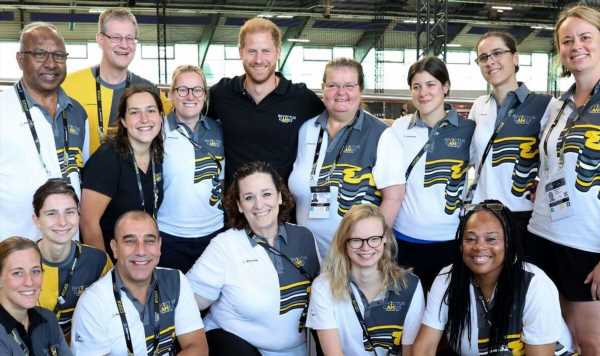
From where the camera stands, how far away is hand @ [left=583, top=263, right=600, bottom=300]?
272 cm

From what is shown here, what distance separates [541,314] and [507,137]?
35.3 inches

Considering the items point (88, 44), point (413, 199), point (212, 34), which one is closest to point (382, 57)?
point (212, 34)

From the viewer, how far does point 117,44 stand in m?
3.47

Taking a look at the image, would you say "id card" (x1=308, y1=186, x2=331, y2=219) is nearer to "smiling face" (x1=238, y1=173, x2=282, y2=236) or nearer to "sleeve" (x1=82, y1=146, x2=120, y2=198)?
"smiling face" (x1=238, y1=173, x2=282, y2=236)

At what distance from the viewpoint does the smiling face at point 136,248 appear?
2.76 metres

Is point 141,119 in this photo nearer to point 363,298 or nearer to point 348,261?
point 348,261

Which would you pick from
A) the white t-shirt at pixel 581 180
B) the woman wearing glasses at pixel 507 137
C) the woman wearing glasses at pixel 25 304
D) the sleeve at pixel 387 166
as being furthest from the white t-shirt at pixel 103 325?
the white t-shirt at pixel 581 180

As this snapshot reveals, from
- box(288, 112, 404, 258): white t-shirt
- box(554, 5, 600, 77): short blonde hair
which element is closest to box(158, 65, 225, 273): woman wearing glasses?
box(288, 112, 404, 258): white t-shirt

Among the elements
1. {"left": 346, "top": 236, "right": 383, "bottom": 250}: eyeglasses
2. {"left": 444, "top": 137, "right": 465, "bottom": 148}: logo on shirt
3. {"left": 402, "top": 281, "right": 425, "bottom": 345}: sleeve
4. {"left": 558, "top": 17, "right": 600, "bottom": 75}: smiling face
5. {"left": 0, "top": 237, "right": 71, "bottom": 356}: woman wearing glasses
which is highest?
{"left": 558, "top": 17, "right": 600, "bottom": 75}: smiling face

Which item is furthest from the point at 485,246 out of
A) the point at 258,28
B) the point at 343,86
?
the point at 258,28

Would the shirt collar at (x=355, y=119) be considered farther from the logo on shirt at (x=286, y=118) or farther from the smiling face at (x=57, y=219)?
the smiling face at (x=57, y=219)

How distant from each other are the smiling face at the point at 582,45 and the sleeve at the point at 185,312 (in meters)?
1.90

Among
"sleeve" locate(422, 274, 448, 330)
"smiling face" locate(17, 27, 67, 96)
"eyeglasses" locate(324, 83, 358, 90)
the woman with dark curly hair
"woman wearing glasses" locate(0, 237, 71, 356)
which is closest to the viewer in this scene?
"woman wearing glasses" locate(0, 237, 71, 356)

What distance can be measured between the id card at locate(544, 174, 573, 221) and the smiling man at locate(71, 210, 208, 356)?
159cm
